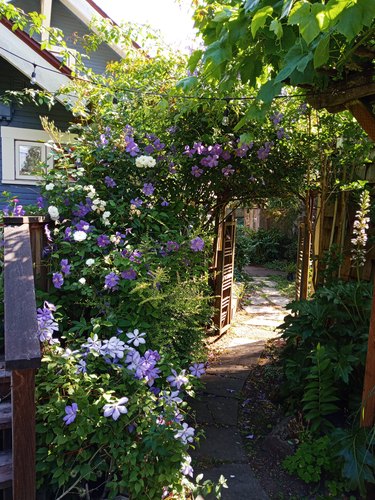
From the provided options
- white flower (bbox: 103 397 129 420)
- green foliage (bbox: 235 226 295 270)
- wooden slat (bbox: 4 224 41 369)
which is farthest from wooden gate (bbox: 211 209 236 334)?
green foliage (bbox: 235 226 295 270)

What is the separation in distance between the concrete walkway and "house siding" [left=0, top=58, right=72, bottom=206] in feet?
11.6

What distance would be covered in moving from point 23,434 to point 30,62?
16.4ft

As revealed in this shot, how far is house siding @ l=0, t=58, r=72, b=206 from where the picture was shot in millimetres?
5828

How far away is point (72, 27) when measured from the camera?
7879mm

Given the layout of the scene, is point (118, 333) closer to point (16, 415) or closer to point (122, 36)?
point (16, 415)

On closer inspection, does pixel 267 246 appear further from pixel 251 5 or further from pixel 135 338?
pixel 251 5

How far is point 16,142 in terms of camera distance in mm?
6141

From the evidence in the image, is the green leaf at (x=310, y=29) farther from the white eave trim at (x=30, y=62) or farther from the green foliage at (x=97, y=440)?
the white eave trim at (x=30, y=62)

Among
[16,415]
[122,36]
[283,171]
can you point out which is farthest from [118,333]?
[122,36]

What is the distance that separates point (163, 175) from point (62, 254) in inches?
48.9

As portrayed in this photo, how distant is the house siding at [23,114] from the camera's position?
583cm

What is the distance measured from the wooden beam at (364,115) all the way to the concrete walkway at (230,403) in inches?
91.7

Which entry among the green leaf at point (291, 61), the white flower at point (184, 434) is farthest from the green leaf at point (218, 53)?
the white flower at point (184, 434)

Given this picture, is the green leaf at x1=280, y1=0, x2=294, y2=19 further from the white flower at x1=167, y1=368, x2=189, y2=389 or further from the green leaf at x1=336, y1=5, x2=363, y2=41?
the white flower at x1=167, y1=368, x2=189, y2=389
